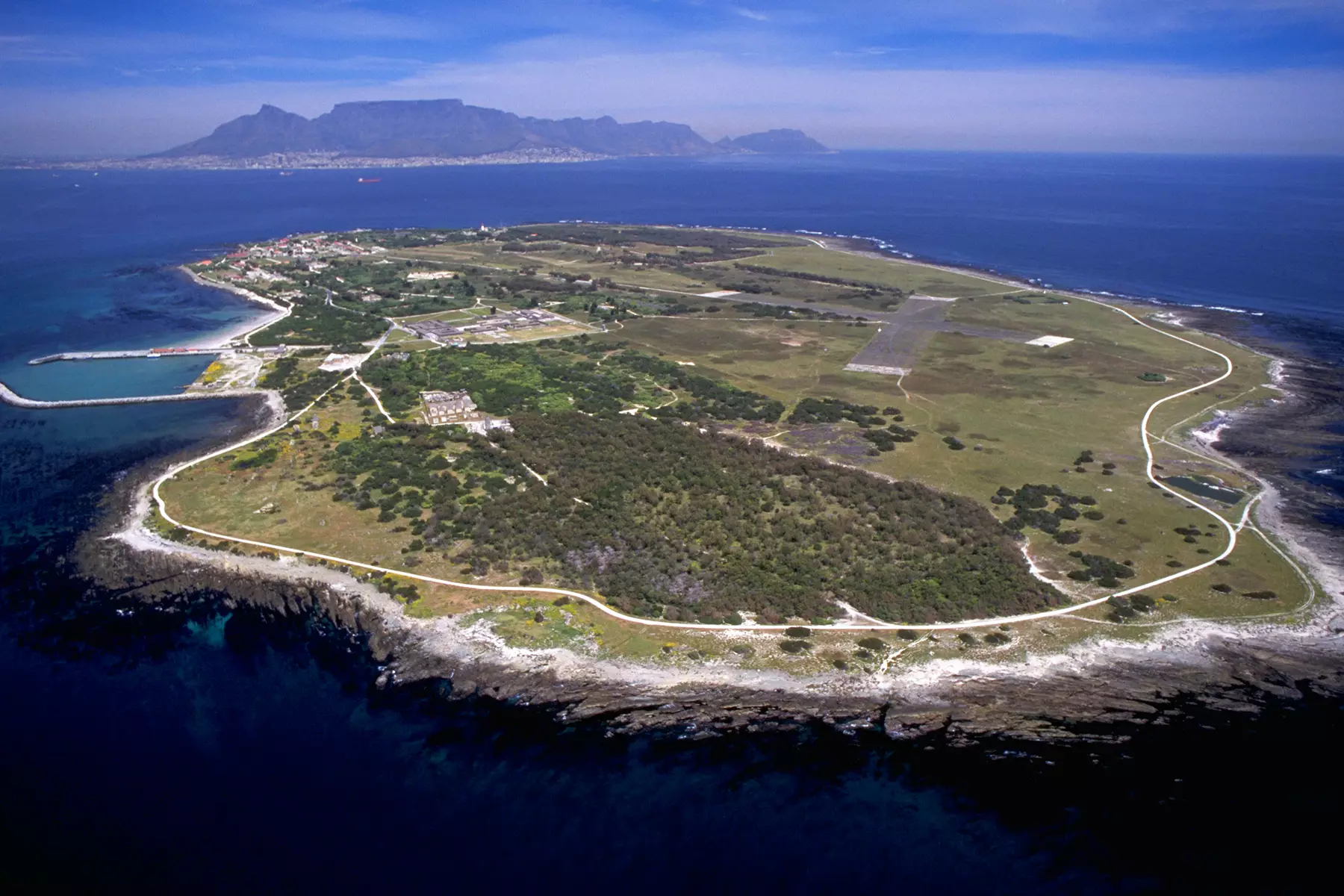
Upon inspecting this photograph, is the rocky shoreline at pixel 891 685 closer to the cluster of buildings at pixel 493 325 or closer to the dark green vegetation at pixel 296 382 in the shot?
the dark green vegetation at pixel 296 382

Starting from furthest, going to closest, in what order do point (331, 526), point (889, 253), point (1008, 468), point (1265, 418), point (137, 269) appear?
point (889, 253) → point (137, 269) → point (1265, 418) → point (1008, 468) → point (331, 526)

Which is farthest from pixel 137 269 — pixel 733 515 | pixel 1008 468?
pixel 1008 468

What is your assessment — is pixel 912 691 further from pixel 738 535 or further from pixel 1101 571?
pixel 1101 571

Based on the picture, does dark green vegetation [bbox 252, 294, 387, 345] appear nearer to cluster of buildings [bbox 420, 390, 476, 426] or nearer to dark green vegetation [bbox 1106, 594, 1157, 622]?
cluster of buildings [bbox 420, 390, 476, 426]

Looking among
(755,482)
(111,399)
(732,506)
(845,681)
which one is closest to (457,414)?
(755,482)

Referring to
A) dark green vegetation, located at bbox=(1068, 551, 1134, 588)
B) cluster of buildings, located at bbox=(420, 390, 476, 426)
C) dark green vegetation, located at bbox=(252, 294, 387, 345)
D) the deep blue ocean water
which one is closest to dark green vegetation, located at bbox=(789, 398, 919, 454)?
dark green vegetation, located at bbox=(1068, 551, 1134, 588)

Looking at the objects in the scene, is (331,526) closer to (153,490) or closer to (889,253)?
(153,490)
